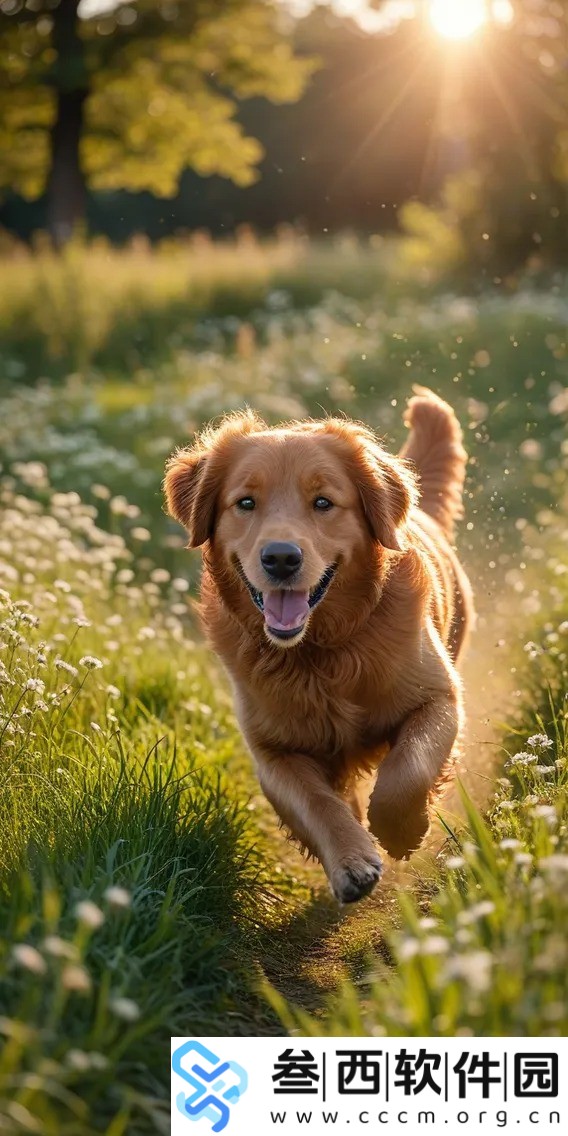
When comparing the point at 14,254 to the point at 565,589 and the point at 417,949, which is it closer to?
the point at 565,589

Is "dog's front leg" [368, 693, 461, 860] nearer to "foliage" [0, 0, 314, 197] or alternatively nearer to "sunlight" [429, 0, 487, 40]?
"sunlight" [429, 0, 487, 40]

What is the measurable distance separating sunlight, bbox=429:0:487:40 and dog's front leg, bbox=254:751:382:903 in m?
9.50

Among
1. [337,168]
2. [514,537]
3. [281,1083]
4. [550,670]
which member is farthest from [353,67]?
[281,1083]

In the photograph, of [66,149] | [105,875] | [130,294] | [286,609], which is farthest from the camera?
[66,149]

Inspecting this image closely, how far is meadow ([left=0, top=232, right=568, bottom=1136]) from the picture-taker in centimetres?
233

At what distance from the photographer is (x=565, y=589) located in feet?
17.9

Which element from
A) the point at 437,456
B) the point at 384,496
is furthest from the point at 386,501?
the point at 437,456

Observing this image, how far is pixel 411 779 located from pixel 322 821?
11.2 inches

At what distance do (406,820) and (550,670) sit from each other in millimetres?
1226

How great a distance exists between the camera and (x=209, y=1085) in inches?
97.0

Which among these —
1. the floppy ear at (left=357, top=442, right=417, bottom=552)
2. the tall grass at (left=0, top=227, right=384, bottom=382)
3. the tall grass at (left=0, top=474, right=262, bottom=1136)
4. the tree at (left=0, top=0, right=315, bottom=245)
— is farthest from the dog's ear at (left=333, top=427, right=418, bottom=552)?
the tree at (left=0, top=0, right=315, bottom=245)

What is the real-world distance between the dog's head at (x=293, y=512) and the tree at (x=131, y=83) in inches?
568

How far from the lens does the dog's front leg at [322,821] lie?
3326 mm

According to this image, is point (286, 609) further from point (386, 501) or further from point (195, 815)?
point (195, 815)
